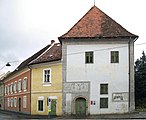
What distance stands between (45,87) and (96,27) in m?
10.2

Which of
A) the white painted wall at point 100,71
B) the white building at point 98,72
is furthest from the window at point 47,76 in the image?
the white painted wall at point 100,71

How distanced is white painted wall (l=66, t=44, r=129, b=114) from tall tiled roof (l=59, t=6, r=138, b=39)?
54.3 inches

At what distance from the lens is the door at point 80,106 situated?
136 feet

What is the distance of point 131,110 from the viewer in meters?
40.5

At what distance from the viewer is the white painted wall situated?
1615 inches

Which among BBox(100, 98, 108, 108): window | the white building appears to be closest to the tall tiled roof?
the white building

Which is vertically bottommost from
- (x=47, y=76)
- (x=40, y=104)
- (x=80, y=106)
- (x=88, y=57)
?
(x=40, y=104)

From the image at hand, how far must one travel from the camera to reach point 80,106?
41750 millimetres

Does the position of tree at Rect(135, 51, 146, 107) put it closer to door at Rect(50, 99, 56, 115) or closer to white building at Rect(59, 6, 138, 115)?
white building at Rect(59, 6, 138, 115)

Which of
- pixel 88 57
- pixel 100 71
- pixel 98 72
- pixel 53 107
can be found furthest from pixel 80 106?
pixel 88 57

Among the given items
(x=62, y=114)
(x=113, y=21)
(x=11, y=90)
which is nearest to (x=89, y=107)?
(x=62, y=114)

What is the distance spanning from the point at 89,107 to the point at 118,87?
4227 mm

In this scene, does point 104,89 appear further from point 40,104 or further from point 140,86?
point 140,86

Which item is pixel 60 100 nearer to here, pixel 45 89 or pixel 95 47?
pixel 45 89
